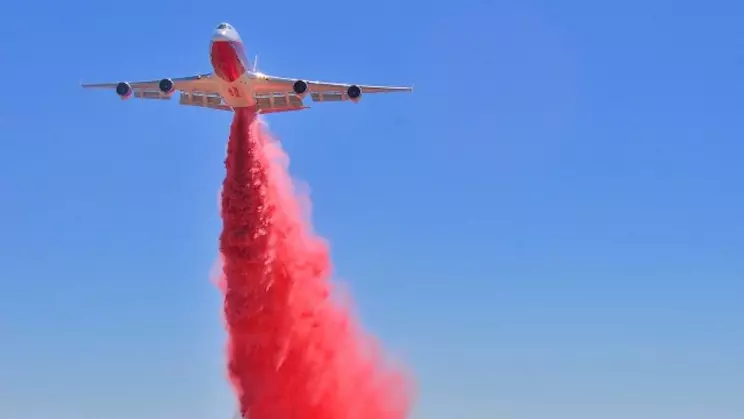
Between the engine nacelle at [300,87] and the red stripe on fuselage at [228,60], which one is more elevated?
the engine nacelle at [300,87]

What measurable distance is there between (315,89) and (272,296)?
10372 mm

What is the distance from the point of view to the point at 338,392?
88.8 meters

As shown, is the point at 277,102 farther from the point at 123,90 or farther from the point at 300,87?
the point at 123,90

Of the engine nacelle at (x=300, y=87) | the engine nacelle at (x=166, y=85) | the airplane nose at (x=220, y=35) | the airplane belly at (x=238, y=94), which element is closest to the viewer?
the airplane nose at (x=220, y=35)

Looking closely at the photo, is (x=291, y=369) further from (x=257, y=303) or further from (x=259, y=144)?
(x=259, y=144)

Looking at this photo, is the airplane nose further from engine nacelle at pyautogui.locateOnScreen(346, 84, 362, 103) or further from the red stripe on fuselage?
engine nacelle at pyautogui.locateOnScreen(346, 84, 362, 103)

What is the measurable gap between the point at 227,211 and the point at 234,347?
654 centimetres

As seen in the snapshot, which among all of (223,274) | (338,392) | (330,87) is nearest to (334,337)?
(338,392)

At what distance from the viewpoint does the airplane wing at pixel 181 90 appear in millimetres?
80750

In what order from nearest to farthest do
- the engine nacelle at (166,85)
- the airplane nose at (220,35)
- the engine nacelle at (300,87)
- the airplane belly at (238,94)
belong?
the airplane nose at (220,35) → the airplane belly at (238,94) → the engine nacelle at (300,87) → the engine nacelle at (166,85)

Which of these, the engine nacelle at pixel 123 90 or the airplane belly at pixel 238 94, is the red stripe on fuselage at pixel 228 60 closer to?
the airplane belly at pixel 238 94

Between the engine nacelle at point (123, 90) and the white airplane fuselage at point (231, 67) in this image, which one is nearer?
the white airplane fuselage at point (231, 67)

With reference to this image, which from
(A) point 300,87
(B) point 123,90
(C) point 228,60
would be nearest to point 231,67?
(C) point 228,60

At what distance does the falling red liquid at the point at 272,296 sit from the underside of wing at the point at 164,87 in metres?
2.13
